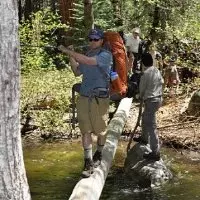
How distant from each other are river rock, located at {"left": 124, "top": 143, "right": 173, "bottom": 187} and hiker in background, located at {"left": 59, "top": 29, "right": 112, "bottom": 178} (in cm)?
322

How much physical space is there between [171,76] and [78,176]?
29.0 ft

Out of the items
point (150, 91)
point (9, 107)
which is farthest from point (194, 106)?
point (9, 107)

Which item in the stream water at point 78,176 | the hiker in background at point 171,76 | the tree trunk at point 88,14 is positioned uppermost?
the tree trunk at point 88,14

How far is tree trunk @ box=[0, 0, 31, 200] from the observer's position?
3615mm

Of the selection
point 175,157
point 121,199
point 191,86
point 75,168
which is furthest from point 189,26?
point 121,199

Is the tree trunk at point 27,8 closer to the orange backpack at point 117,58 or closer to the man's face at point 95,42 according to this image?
the orange backpack at point 117,58

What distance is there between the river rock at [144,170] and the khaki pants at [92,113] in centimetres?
339

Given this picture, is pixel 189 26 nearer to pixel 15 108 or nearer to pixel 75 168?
pixel 75 168

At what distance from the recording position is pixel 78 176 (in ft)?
33.4

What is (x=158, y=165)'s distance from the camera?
9805 millimetres

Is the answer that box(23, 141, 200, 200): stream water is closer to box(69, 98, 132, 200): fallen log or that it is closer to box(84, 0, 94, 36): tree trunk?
box(69, 98, 132, 200): fallen log

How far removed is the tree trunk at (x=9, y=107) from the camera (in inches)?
142

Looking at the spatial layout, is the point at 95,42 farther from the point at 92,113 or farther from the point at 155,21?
the point at 155,21

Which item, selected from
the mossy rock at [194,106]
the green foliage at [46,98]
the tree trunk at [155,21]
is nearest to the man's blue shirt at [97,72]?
the green foliage at [46,98]
